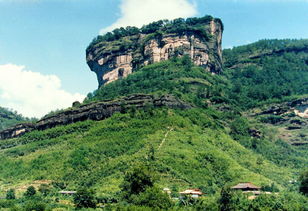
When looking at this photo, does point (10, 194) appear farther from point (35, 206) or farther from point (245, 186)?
point (245, 186)

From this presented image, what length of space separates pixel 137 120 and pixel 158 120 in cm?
524

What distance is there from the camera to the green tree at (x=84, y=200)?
3484 inches

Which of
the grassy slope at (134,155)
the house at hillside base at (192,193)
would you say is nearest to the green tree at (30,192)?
the grassy slope at (134,155)

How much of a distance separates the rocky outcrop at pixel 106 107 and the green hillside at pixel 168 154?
2.24 meters

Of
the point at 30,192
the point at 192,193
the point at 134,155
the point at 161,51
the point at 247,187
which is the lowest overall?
the point at 192,193

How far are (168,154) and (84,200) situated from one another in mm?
26454

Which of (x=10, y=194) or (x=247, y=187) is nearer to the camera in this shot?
(x=247, y=187)

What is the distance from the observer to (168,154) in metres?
110

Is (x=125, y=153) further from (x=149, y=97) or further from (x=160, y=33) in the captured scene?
(x=160, y=33)

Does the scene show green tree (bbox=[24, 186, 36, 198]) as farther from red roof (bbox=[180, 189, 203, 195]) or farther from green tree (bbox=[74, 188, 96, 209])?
red roof (bbox=[180, 189, 203, 195])

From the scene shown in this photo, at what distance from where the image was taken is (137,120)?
130m

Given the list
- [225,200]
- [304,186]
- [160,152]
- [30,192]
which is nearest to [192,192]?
[225,200]

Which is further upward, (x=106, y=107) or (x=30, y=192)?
(x=106, y=107)

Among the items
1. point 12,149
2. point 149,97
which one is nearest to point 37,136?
point 12,149
